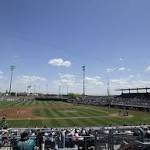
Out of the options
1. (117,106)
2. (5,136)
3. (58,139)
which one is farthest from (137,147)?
(117,106)

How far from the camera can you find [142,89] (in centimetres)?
13562

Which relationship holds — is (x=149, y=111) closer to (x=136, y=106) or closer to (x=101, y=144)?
(x=136, y=106)

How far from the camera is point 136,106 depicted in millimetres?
83688

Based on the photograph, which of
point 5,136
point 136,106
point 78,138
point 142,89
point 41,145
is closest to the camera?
point 41,145

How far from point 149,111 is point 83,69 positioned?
8098 cm

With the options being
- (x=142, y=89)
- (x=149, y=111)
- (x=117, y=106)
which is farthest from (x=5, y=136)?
(x=142, y=89)

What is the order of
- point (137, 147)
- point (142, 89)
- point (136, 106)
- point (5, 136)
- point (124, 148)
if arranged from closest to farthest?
point (137, 147) < point (124, 148) < point (5, 136) < point (136, 106) < point (142, 89)

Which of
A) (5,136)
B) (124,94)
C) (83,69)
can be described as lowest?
(5,136)

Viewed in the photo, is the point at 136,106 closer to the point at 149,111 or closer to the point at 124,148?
the point at 149,111

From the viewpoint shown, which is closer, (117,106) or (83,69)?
(117,106)

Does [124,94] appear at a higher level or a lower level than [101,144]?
higher

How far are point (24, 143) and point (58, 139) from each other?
245 cm

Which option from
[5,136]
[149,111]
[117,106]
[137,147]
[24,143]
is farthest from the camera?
[117,106]

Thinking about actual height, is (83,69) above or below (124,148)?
above
